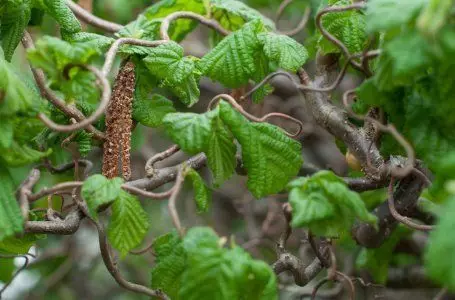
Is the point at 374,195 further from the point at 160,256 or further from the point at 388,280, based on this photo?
the point at 160,256

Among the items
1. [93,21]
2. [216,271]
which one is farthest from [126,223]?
[93,21]

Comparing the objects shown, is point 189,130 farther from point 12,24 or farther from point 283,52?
point 12,24

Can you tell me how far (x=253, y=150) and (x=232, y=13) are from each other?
16.2 inches

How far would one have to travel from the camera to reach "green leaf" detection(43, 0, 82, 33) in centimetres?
106

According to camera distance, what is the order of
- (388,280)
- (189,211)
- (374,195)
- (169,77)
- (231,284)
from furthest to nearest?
1. (189,211)
2. (388,280)
3. (374,195)
4. (169,77)
5. (231,284)

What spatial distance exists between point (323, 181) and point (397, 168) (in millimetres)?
181

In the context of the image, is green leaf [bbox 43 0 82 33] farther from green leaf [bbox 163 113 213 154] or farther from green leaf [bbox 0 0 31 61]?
green leaf [bbox 163 113 213 154]

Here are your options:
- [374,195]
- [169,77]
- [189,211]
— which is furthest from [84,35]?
[189,211]

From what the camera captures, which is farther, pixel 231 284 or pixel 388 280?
pixel 388 280

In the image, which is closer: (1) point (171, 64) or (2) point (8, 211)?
(2) point (8, 211)

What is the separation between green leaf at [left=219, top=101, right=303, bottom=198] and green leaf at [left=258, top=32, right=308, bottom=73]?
0.12 m

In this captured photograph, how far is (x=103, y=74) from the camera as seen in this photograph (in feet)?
2.81

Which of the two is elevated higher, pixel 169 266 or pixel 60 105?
pixel 60 105

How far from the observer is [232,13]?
128cm
